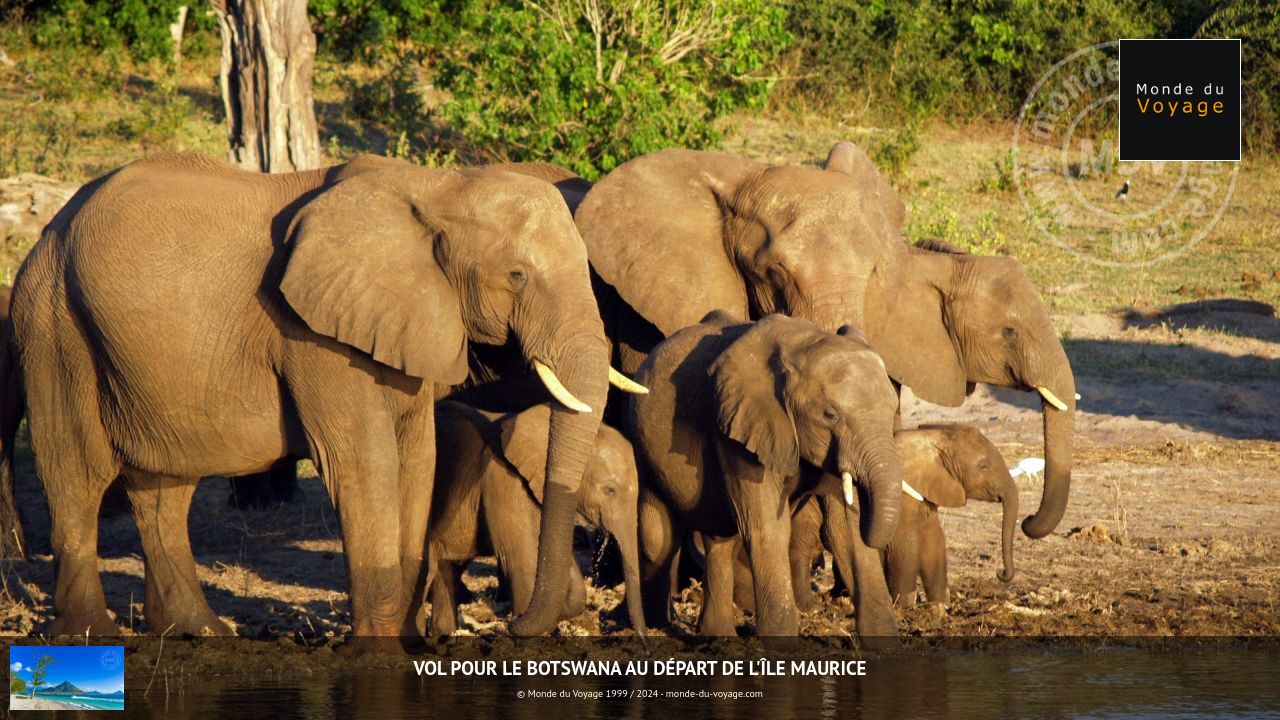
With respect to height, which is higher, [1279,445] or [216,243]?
[216,243]

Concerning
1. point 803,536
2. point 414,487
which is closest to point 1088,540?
point 803,536

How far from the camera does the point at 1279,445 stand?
507 inches

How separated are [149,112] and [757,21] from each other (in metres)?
7.06

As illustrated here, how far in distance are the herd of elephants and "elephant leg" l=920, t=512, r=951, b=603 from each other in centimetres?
2

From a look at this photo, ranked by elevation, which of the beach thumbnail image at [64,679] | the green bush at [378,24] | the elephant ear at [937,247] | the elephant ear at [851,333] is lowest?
the beach thumbnail image at [64,679]

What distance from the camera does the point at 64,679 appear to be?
7.64 meters

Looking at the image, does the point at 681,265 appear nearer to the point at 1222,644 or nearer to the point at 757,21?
the point at 1222,644

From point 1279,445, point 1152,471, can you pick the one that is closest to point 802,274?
point 1152,471

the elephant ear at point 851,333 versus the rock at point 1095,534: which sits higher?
the elephant ear at point 851,333

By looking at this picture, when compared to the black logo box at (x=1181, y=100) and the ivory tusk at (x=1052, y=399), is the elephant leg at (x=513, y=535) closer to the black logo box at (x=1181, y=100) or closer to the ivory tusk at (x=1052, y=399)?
the ivory tusk at (x=1052, y=399)

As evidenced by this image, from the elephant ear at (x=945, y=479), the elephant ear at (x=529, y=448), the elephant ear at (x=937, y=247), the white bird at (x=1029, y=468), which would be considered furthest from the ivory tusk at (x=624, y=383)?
the white bird at (x=1029, y=468)

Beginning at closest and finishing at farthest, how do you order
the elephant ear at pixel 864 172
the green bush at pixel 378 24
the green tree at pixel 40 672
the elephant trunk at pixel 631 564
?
the green tree at pixel 40 672 < the elephant trunk at pixel 631 564 < the elephant ear at pixel 864 172 < the green bush at pixel 378 24

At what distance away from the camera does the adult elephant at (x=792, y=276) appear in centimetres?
958

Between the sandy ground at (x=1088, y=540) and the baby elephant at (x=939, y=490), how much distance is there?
6.5 inches
